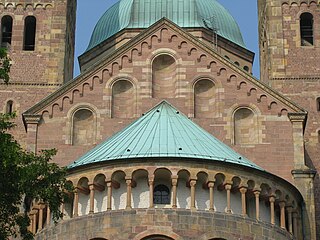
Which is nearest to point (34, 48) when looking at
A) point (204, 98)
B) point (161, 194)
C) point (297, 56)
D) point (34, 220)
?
point (204, 98)

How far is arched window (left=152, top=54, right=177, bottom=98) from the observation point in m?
36.5

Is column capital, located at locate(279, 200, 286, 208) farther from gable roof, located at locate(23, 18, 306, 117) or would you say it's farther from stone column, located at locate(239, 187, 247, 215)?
gable roof, located at locate(23, 18, 306, 117)

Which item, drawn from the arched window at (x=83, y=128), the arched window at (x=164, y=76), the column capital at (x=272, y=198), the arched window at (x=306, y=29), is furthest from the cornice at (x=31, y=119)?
the arched window at (x=306, y=29)

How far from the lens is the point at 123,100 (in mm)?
36312

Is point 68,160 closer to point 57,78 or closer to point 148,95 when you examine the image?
point 148,95

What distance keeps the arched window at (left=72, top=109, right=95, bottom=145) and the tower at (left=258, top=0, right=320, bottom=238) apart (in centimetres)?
1016

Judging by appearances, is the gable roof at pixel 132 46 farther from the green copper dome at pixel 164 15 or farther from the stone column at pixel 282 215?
the green copper dome at pixel 164 15

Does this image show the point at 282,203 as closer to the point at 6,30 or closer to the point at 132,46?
the point at 132,46

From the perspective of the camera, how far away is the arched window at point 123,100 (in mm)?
36062

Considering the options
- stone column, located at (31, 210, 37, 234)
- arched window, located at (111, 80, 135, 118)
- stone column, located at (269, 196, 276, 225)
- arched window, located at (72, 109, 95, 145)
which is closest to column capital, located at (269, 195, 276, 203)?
stone column, located at (269, 196, 276, 225)

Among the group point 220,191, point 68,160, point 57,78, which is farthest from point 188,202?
point 57,78

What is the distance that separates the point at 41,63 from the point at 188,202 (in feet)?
54.5

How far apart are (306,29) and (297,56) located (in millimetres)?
2327

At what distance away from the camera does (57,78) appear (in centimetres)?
4347
